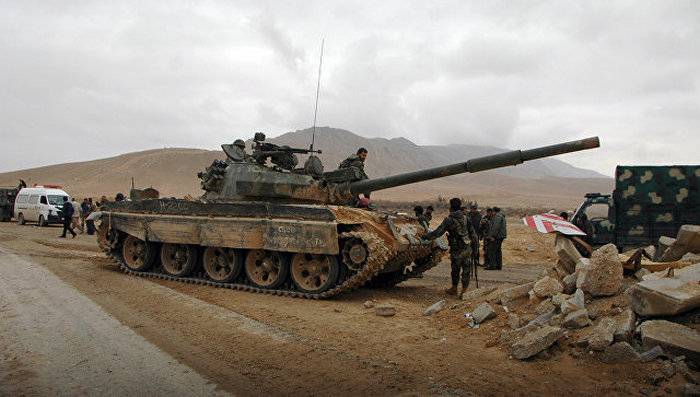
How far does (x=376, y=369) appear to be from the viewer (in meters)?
5.30

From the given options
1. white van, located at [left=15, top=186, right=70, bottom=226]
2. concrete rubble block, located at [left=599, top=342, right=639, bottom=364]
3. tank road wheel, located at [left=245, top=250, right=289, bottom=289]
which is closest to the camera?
concrete rubble block, located at [left=599, top=342, right=639, bottom=364]

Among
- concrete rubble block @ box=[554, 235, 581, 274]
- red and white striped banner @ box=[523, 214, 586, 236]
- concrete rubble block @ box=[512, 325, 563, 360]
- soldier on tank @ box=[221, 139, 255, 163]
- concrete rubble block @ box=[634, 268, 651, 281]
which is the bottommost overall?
concrete rubble block @ box=[512, 325, 563, 360]

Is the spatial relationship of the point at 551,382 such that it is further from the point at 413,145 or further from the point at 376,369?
the point at 413,145

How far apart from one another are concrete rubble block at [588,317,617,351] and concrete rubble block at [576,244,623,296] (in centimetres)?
89

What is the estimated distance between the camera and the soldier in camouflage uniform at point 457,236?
9.24m

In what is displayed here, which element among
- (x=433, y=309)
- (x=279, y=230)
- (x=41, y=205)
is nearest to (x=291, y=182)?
(x=279, y=230)

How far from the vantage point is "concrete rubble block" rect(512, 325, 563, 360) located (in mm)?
5473

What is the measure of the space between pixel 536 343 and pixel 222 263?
22.7 feet

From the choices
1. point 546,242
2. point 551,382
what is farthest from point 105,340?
point 546,242

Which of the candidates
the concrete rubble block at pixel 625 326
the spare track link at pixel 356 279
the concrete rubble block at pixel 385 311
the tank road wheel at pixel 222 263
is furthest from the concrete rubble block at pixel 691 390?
the tank road wheel at pixel 222 263

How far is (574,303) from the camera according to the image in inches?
248

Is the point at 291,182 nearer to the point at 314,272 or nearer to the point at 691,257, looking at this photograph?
the point at 314,272

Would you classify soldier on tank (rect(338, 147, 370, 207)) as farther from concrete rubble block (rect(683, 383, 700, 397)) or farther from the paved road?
concrete rubble block (rect(683, 383, 700, 397))

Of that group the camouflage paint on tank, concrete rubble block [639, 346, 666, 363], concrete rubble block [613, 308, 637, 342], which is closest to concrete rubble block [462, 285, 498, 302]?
→ concrete rubble block [613, 308, 637, 342]
